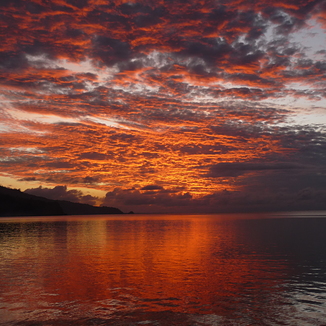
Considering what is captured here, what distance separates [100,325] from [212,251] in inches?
1351

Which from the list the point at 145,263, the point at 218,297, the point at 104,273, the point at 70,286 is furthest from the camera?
the point at 145,263

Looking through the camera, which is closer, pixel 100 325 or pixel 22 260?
pixel 100 325

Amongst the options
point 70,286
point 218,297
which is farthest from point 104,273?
point 218,297

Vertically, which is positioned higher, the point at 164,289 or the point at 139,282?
the point at 139,282

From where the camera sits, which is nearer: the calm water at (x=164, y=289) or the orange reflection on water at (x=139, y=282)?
the calm water at (x=164, y=289)

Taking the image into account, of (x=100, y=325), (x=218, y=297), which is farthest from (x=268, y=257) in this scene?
(x=100, y=325)

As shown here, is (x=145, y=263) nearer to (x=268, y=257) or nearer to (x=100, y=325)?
(x=268, y=257)

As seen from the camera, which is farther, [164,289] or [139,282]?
[139,282]

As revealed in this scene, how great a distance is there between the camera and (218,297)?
25094 mm

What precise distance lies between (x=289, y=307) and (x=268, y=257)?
73.4 feet

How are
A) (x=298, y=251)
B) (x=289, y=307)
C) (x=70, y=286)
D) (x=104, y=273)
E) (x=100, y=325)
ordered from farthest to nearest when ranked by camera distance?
(x=298, y=251), (x=104, y=273), (x=70, y=286), (x=289, y=307), (x=100, y=325)

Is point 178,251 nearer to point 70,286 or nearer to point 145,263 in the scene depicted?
point 145,263

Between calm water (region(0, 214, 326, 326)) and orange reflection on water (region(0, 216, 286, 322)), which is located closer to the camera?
calm water (region(0, 214, 326, 326))

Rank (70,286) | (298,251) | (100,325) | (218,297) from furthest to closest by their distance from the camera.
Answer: (298,251) < (70,286) < (218,297) < (100,325)
